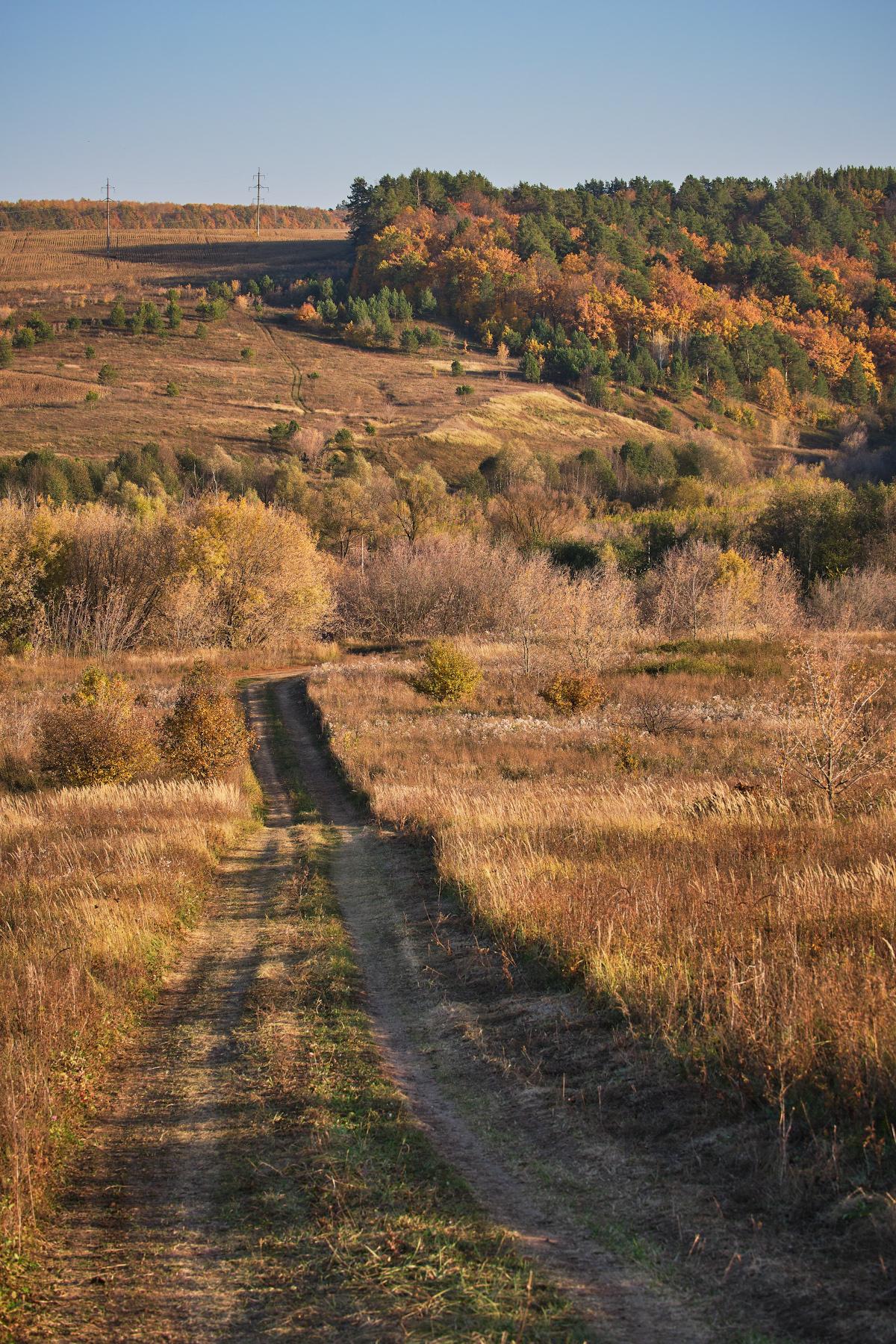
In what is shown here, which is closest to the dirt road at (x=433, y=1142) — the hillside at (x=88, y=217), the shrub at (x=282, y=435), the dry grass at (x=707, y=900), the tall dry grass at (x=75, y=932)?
the tall dry grass at (x=75, y=932)

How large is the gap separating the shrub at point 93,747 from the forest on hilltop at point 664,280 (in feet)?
344

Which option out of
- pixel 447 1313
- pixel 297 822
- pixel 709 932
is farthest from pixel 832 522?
pixel 447 1313

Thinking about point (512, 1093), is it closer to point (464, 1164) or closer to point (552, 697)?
point (464, 1164)

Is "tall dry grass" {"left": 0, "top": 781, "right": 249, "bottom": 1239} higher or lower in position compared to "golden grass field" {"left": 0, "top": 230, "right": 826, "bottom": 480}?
lower

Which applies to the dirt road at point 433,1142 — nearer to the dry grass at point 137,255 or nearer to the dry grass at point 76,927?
the dry grass at point 76,927

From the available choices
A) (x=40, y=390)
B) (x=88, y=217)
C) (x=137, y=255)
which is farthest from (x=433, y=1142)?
(x=88, y=217)

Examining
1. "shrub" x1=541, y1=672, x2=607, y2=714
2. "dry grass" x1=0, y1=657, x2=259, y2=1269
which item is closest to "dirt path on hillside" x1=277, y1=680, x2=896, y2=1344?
"dry grass" x1=0, y1=657, x2=259, y2=1269

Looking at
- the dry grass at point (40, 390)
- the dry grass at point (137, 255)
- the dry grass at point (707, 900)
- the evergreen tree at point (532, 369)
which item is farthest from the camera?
the dry grass at point (137, 255)

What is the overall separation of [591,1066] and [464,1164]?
3.93ft

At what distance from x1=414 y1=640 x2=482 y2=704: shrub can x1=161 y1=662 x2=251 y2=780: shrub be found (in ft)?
34.2

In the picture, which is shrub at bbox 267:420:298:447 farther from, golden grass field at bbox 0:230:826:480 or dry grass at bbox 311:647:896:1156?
dry grass at bbox 311:647:896:1156

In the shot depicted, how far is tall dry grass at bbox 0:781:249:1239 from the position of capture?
5.10 metres

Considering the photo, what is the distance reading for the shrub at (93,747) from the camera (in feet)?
64.9

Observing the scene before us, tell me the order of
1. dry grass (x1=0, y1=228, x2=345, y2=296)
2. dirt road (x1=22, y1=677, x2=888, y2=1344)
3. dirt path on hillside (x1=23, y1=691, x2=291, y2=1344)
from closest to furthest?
dirt road (x1=22, y1=677, x2=888, y2=1344) → dirt path on hillside (x1=23, y1=691, x2=291, y2=1344) → dry grass (x1=0, y1=228, x2=345, y2=296)
